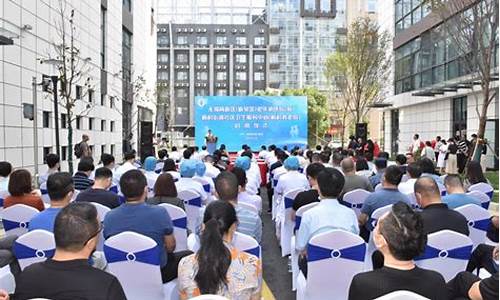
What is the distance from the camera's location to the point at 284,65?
7744 centimetres

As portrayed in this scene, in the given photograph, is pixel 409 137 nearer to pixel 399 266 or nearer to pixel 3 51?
pixel 3 51

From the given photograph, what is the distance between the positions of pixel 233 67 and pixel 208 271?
84.3 metres

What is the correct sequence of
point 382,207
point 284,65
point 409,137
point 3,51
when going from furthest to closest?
1. point 284,65
2. point 409,137
3. point 3,51
4. point 382,207

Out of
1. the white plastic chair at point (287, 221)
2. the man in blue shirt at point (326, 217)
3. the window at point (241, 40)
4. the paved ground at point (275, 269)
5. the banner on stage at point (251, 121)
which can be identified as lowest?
the paved ground at point (275, 269)

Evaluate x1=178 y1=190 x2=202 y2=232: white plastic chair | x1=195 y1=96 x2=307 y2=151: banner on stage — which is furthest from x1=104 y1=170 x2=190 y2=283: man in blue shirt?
x1=195 y1=96 x2=307 y2=151: banner on stage

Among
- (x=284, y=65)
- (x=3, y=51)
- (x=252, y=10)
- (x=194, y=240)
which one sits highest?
(x=252, y=10)

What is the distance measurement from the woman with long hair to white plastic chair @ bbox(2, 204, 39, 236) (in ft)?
8.51

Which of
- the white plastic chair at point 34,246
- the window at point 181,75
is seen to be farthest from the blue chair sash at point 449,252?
the window at point 181,75

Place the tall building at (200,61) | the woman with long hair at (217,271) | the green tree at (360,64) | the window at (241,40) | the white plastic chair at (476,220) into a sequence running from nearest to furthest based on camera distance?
the woman with long hair at (217,271), the white plastic chair at (476,220), the green tree at (360,64), the window at (241,40), the tall building at (200,61)

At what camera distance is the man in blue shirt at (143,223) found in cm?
416

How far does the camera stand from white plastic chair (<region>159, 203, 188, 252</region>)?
16.6 ft

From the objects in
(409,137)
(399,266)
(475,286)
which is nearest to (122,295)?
(399,266)

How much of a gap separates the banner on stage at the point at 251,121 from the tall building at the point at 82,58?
5273 millimetres

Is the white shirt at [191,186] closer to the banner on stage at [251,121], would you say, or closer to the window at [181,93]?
the banner on stage at [251,121]
